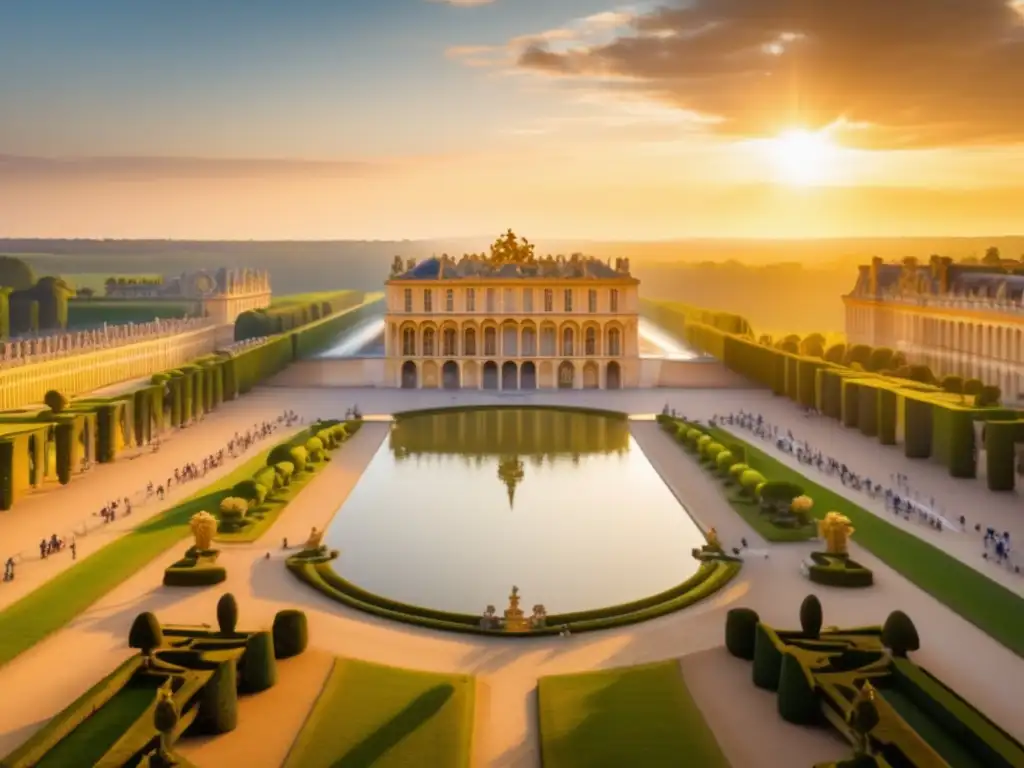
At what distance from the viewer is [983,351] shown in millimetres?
69000

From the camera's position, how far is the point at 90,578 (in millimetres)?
30141

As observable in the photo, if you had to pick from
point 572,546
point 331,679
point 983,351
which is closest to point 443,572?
point 572,546

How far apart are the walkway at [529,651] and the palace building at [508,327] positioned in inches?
1625

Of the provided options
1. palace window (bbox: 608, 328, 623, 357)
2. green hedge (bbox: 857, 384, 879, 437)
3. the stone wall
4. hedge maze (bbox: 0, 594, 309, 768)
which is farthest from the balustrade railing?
green hedge (bbox: 857, 384, 879, 437)

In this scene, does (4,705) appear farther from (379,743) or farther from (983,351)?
(983,351)

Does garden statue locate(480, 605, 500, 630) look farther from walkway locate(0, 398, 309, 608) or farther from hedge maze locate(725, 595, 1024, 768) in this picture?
walkway locate(0, 398, 309, 608)

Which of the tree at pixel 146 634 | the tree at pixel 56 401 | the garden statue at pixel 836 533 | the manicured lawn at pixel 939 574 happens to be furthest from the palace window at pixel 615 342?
the tree at pixel 146 634

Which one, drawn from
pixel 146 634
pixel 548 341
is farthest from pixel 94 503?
pixel 548 341

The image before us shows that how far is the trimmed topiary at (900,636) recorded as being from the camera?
22.6 metres

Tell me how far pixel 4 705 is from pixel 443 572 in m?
12.2

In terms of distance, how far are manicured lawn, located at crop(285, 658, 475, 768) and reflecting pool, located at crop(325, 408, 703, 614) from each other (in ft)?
16.4

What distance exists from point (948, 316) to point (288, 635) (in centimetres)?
6169

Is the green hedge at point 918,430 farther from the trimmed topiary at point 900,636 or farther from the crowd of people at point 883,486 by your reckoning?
the trimmed topiary at point 900,636

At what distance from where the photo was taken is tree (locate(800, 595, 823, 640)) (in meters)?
23.6
